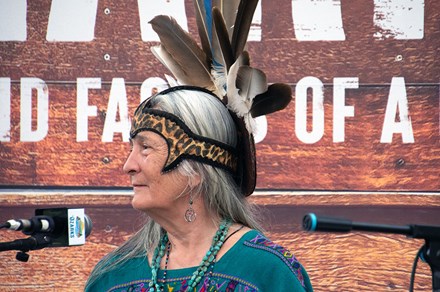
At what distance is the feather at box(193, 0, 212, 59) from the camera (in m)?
3.27

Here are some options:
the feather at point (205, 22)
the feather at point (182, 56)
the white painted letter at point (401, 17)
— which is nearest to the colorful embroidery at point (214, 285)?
the feather at point (182, 56)

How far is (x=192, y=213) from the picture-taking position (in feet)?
9.93

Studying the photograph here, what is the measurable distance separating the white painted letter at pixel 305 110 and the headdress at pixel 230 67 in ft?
2.68

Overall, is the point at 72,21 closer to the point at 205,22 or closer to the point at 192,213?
the point at 205,22

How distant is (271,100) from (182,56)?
341 mm

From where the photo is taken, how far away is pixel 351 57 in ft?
13.2

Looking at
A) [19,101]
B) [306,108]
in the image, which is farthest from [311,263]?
[19,101]

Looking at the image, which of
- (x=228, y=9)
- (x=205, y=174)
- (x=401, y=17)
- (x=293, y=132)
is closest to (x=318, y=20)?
(x=401, y=17)

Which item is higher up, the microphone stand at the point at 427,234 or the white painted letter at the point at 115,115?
the white painted letter at the point at 115,115

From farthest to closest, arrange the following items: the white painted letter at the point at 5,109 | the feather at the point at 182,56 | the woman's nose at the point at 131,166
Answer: the white painted letter at the point at 5,109 → the feather at the point at 182,56 → the woman's nose at the point at 131,166

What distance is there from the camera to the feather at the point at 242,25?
3.17 meters

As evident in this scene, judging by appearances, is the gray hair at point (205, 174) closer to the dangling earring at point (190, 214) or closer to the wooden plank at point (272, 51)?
the dangling earring at point (190, 214)

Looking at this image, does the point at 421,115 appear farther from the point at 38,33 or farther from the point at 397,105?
the point at 38,33

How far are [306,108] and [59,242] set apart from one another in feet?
5.21
